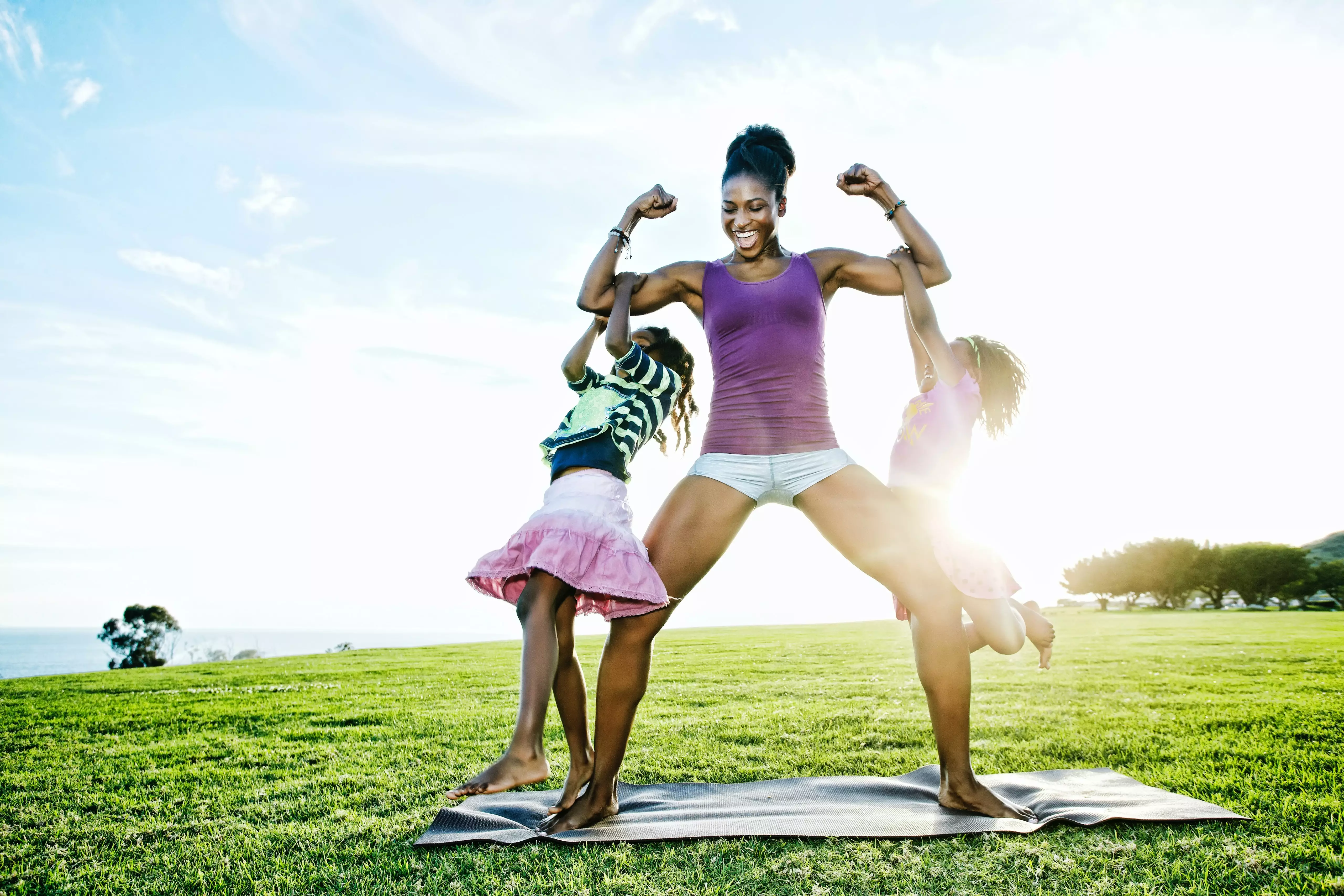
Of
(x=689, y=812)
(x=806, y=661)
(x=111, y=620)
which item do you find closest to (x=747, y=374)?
(x=689, y=812)

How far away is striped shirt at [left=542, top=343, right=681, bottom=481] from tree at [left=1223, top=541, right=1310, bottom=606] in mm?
47598

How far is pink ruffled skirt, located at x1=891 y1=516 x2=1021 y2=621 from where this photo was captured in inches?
165

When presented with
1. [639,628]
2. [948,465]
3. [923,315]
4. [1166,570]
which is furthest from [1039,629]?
[1166,570]

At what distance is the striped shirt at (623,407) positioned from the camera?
3910 mm

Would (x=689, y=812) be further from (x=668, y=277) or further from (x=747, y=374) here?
(x=668, y=277)

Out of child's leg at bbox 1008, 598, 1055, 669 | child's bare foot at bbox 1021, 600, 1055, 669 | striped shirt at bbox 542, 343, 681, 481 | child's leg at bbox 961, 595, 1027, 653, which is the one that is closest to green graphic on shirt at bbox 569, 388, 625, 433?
striped shirt at bbox 542, 343, 681, 481

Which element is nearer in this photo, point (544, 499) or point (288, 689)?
point (544, 499)

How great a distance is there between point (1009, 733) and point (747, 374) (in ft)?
11.7

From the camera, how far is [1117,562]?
46531 mm

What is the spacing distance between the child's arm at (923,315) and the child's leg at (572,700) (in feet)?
6.45

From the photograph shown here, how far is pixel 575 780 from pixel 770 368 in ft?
6.61

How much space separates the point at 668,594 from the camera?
3.41 m

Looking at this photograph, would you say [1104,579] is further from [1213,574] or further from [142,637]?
[142,637]

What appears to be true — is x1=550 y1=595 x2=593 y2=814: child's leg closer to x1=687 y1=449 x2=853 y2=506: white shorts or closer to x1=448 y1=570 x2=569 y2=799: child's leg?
x1=448 y1=570 x2=569 y2=799: child's leg
